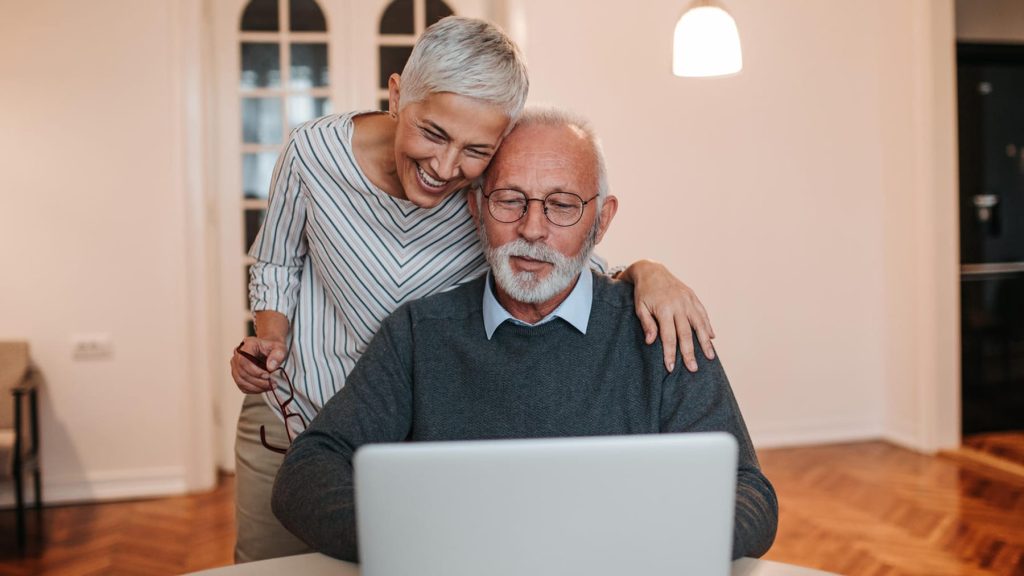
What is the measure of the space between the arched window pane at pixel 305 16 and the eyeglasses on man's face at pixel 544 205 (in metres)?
3.52

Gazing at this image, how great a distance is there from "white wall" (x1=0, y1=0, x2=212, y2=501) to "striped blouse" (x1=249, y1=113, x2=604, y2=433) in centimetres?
273

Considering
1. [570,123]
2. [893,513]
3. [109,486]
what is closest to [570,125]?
[570,123]

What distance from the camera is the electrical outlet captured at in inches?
169

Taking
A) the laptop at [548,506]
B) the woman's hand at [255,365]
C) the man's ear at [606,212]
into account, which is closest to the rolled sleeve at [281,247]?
the woman's hand at [255,365]

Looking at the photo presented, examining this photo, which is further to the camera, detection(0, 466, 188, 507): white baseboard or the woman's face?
detection(0, 466, 188, 507): white baseboard

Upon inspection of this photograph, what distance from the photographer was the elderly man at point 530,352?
149cm

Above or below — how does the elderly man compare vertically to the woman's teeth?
below

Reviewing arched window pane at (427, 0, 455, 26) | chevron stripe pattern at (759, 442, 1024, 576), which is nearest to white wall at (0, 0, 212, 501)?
arched window pane at (427, 0, 455, 26)

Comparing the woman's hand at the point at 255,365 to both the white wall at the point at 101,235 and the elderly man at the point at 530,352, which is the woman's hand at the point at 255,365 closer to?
the elderly man at the point at 530,352

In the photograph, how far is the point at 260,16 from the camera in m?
4.70

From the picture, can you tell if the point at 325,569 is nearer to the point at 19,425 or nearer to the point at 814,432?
the point at 19,425

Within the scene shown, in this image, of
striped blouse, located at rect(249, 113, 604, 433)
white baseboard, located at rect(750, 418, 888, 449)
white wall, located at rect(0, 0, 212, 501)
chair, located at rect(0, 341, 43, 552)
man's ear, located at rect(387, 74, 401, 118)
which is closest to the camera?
man's ear, located at rect(387, 74, 401, 118)

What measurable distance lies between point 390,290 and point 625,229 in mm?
3203

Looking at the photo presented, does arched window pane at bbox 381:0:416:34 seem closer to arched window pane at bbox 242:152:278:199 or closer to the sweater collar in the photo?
arched window pane at bbox 242:152:278:199
